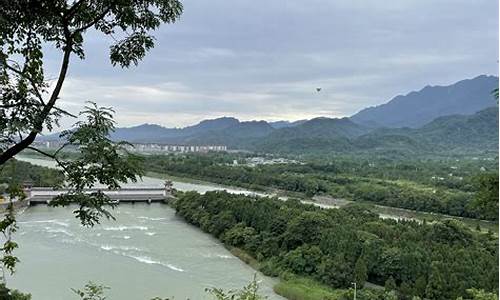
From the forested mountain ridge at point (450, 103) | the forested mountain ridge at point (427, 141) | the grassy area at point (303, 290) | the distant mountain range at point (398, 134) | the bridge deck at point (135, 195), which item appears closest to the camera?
the grassy area at point (303, 290)

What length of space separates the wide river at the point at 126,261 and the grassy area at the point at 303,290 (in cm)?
26

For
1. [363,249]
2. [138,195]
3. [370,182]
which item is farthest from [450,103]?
[363,249]

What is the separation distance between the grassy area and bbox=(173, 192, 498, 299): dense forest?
24cm

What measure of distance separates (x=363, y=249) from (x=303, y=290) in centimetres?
203

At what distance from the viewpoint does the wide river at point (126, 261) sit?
10898 millimetres

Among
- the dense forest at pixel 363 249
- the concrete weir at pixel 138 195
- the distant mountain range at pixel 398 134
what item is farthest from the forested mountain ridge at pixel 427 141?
the dense forest at pixel 363 249

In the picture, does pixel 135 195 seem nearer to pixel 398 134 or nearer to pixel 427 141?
pixel 427 141

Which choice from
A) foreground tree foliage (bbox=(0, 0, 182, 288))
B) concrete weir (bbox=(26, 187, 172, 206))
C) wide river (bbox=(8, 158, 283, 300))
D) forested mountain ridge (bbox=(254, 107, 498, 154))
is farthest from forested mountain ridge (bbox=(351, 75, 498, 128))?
foreground tree foliage (bbox=(0, 0, 182, 288))

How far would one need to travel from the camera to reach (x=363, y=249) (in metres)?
12.3

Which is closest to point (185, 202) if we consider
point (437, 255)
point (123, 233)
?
point (123, 233)

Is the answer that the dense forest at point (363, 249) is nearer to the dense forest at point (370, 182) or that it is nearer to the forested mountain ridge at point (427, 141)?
the dense forest at point (370, 182)

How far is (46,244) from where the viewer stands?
588 inches

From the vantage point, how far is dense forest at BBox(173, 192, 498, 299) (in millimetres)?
10367

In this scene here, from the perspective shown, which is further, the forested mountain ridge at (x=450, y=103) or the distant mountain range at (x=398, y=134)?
the forested mountain ridge at (x=450, y=103)
